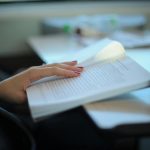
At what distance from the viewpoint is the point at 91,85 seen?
957 millimetres

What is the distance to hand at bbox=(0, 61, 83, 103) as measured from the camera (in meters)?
1.04

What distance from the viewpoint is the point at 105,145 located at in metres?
1.14

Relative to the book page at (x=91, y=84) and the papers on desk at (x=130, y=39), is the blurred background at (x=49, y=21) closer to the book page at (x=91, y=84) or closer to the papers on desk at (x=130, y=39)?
the papers on desk at (x=130, y=39)

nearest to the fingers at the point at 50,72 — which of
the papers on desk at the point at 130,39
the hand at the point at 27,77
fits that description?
the hand at the point at 27,77

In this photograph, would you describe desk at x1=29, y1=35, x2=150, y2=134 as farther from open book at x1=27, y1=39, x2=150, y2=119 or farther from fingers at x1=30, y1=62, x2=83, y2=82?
fingers at x1=30, y1=62, x2=83, y2=82

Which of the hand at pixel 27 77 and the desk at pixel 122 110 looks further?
the hand at pixel 27 77

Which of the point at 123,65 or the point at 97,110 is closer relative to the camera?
the point at 97,110

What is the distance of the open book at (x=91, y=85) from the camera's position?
882 mm

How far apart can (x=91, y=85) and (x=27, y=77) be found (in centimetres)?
22

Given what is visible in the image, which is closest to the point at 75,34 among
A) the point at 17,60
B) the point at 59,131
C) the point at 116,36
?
the point at 116,36

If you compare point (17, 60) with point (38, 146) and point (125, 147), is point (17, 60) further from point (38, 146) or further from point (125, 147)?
point (125, 147)

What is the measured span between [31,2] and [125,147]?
1.30 metres

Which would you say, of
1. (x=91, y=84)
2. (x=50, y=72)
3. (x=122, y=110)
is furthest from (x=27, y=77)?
(x=122, y=110)

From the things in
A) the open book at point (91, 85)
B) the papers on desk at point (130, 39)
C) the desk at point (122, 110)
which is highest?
the open book at point (91, 85)
